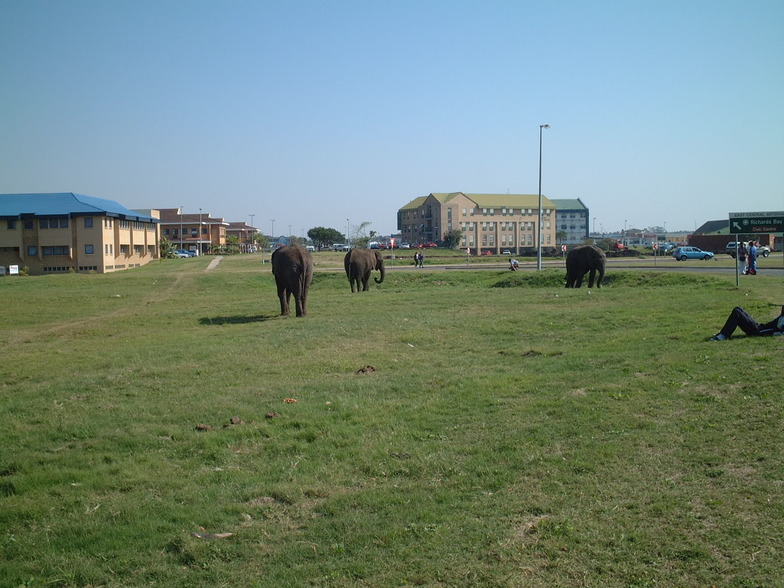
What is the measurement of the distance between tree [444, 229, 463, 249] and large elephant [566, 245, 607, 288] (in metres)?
89.2

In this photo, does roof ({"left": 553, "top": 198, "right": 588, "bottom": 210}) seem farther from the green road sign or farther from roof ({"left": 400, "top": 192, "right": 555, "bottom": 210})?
the green road sign

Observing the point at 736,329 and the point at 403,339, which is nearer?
the point at 736,329

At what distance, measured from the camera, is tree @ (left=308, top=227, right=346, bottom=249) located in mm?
155250

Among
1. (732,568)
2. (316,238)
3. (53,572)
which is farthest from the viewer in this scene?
(316,238)

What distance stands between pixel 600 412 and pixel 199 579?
6.24 m

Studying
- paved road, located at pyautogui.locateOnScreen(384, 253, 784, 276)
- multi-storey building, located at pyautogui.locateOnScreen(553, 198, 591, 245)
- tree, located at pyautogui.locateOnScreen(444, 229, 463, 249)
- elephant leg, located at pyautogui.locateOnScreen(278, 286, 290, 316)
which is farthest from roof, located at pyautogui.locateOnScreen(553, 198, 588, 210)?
elephant leg, located at pyautogui.locateOnScreen(278, 286, 290, 316)

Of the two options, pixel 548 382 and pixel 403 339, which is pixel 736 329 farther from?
pixel 403 339

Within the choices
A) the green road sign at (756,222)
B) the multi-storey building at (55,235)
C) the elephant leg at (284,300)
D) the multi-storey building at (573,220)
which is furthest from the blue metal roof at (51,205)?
the multi-storey building at (573,220)

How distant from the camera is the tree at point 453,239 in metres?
123

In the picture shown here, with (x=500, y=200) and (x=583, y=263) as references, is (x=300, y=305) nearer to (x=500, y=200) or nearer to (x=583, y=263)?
(x=583, y=263)

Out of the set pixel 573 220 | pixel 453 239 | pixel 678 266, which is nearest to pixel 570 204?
pixel 573 220

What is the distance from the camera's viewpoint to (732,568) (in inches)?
215

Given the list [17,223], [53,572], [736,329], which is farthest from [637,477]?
[17,223]

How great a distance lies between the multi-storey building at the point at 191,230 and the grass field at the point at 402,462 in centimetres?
12071
